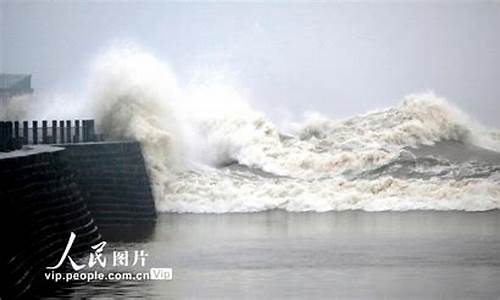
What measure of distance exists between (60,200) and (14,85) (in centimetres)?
77

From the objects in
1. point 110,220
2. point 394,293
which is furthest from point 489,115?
point 110,220

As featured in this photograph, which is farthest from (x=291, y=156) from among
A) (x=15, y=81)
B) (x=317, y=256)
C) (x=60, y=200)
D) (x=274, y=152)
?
(x=15, y=81)

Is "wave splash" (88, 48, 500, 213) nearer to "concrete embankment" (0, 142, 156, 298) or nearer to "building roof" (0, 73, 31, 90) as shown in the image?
"concrete embankment" (0, 142, 156, 298)

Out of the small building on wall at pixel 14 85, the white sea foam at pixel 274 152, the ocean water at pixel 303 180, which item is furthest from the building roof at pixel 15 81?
the white sea foam at pixel 274 152

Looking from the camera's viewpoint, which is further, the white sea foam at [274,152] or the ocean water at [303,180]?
the white sea foam at [274,152]

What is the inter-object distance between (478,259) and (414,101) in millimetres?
955

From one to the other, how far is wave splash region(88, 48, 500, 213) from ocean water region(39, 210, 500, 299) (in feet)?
0.31

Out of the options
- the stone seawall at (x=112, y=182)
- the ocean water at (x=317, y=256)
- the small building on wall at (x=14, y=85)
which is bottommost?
the ocean water at (x=317, y=256)

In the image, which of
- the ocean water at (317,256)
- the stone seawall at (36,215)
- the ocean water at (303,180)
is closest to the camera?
the stone seawall at (36,215)

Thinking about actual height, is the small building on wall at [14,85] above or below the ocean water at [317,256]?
above

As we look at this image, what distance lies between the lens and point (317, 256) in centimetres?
995

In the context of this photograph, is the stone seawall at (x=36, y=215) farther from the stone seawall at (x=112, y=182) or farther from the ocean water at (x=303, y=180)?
the ocean water at (x=303, y=180)

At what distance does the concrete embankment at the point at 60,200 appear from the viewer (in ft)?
30.2

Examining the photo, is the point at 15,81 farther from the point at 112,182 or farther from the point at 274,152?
the point at 274,152
